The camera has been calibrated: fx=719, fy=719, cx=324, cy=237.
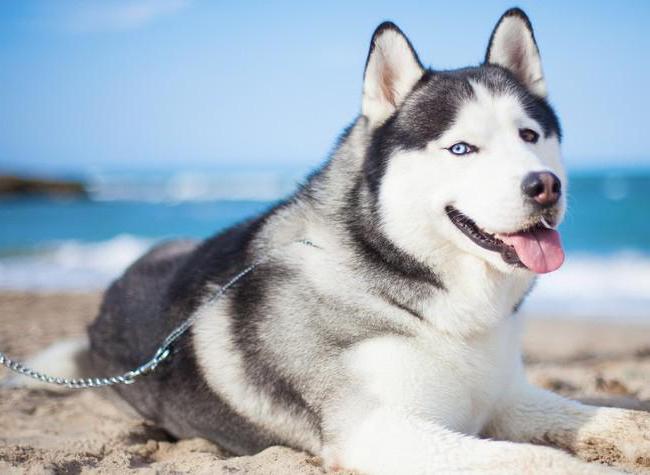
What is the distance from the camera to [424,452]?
3004 millimetres

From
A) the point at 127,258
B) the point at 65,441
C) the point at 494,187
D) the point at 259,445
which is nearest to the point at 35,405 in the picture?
the point at 65,441

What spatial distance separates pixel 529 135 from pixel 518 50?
0.68m

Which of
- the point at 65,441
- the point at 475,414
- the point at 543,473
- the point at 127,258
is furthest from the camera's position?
the point at 127,258

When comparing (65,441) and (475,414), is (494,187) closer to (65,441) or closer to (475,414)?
(475,414)

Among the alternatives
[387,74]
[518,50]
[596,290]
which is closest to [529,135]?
[518,50]

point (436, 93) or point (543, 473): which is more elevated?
point (436, 93)

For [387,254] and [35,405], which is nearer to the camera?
[387,254]

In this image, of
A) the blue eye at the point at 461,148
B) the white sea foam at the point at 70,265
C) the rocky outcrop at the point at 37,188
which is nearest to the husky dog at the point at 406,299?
the blue eye at the point at 461,148

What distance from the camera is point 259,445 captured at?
3.70m

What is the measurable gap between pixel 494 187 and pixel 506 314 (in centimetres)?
75

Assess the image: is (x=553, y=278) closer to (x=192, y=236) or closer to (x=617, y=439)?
(x=617, y=439)

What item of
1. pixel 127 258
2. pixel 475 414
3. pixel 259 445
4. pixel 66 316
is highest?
pixel 475 414

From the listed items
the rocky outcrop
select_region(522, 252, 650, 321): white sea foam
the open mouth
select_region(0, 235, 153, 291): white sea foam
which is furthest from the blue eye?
the rocky outcrop

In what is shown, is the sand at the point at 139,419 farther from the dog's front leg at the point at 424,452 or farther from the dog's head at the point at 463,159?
the dog's head at the point at 463,159
